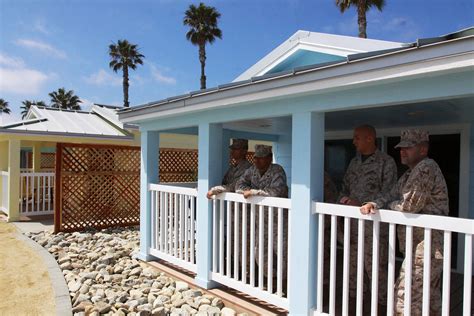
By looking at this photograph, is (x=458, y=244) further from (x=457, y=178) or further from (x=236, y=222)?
(x=236, y=222)

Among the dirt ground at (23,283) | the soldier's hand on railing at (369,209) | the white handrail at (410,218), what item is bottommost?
the dirt ground at (23,283)

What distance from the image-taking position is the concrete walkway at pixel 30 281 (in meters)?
3.68

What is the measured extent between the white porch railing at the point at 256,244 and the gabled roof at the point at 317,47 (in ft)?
9.54

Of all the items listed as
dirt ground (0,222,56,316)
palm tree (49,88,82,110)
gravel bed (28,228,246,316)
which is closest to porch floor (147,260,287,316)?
gravel bed (28,228,246,316)

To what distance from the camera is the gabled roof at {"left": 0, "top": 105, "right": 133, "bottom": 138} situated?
9219 mm

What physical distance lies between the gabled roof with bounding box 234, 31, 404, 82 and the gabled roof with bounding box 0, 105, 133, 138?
19.0ft

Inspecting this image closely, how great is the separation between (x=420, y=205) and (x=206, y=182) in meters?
2.37

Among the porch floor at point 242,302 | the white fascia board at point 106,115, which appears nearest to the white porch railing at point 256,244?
the porch floor at point 242,302

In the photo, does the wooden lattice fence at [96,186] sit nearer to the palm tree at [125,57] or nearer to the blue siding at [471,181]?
the blue siding at [471,181]

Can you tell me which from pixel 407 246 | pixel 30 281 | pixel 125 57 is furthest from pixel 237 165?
pixel 125 57

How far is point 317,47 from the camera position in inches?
225

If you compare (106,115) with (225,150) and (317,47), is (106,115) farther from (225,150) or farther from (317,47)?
(317,47)

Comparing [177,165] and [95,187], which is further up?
[177,165]

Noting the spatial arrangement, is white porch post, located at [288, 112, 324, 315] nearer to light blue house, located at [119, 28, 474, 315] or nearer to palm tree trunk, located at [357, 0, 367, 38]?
light blue house, located at [119, 28, 474, 315]
